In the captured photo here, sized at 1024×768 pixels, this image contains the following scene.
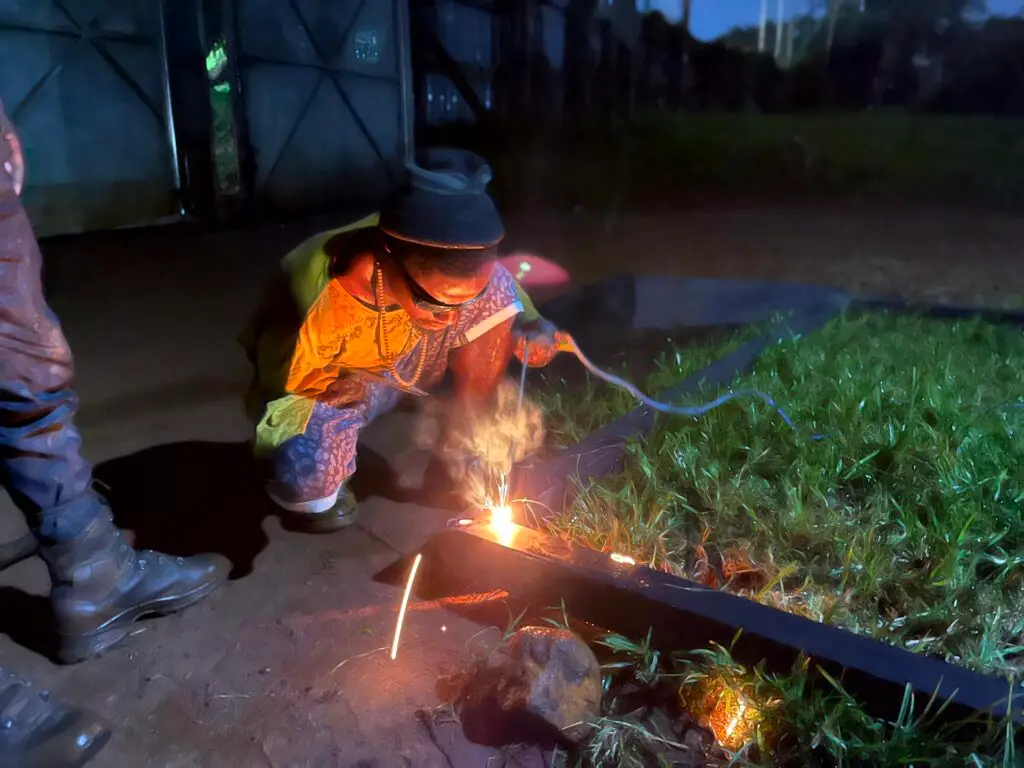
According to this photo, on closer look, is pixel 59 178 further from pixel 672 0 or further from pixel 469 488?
pixel 469 488

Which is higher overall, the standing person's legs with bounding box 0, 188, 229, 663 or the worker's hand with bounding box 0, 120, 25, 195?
the worker's hand with bounding box 0, 120, 25, 195

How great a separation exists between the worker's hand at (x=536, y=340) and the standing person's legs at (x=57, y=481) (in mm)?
1290

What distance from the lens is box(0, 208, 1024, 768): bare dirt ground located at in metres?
1.95

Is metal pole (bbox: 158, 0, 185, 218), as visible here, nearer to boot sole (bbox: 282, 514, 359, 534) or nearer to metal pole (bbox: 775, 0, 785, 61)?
metal pole (bbox: 775, 0, 785, 61)

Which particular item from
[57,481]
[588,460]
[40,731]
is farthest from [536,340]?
[40,731]

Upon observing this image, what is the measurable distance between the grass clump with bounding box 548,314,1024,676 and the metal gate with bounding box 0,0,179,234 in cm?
797

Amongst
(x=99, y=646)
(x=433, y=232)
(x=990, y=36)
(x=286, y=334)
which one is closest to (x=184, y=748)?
(x=99, y=646)

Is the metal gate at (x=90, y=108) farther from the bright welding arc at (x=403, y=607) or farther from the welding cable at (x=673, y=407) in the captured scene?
the bright welding arc at (x=403, y=607)

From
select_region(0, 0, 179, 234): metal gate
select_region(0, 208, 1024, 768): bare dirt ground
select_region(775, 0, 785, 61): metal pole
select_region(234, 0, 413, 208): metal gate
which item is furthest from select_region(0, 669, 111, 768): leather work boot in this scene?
select_region(234, 0, 413, 208): metal gate

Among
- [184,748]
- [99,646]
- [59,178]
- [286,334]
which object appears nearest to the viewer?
[184,748]

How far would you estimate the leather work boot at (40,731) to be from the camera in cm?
182

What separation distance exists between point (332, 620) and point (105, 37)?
9.14 metres

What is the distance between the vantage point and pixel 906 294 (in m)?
6.16

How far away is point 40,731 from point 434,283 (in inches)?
55.5
